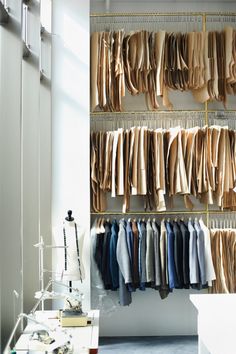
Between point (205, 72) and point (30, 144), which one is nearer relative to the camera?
point (30, 144)

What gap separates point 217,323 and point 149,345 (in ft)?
7.90

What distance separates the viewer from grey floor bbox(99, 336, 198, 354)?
16.4 feet

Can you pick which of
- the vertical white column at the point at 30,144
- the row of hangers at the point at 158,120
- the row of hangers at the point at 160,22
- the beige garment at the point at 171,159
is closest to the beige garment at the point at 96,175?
the row of hangers at the point at 158,120

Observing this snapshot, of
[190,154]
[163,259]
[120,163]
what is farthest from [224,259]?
[120,163]

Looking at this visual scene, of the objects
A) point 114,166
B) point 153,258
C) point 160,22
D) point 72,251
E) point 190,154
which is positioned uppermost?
point 160,22

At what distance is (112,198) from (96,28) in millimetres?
1949

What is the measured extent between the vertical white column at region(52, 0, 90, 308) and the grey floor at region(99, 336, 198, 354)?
72 cm

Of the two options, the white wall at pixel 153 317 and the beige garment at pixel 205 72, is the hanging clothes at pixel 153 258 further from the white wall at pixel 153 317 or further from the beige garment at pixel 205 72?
the beige garment at pixel 205 72

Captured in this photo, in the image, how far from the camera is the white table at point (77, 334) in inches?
115

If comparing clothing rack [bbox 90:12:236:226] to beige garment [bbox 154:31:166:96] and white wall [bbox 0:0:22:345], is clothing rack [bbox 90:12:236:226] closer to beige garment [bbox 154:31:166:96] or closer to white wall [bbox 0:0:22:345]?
beige garment [bbox 154:31:166:96]

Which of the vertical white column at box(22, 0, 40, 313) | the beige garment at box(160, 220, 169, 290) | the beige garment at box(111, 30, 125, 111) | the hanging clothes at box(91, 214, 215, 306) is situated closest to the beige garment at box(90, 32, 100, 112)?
the beige garment at box(111, 30, 125, 111)

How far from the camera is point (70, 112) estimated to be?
5086 millimetres

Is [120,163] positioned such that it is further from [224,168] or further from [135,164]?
[224,168]

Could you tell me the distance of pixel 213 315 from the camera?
124 inches
